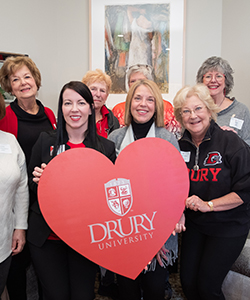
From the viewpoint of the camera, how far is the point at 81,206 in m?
1.32

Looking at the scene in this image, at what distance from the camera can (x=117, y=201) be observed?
1.34m

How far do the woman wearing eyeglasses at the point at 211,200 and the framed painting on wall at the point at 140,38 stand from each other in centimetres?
171

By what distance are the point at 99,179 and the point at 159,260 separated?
65cm

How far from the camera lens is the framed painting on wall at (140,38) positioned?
10.8ft

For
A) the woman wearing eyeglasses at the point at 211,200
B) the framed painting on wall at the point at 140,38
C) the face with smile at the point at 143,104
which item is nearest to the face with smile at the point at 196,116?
the woman wearing eyeglasses at the point at 211,200

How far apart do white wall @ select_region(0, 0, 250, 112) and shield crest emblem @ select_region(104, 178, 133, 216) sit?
220 cm

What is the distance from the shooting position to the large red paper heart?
4.29ft

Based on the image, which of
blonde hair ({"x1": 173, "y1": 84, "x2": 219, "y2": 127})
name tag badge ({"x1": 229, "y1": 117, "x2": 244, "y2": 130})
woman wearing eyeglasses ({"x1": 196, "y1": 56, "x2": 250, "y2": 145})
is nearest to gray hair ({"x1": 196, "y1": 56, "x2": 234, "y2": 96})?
woman wearing eyeglasses ({"x1": 196, "y1": 56, "x2": 250, "y2": 145})

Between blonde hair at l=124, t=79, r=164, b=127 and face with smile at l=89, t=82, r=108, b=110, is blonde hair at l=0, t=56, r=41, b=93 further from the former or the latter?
blonde hair at l=124, t=79, r=164, b=127

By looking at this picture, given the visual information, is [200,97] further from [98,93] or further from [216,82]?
[98,93]

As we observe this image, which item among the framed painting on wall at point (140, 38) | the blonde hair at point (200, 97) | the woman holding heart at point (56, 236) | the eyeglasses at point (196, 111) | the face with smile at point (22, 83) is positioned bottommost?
the woman holding heart at point (56, 236)

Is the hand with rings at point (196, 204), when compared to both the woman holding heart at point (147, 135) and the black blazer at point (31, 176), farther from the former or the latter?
the black blazer at point (31, 176)

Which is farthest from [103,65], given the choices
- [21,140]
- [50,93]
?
[21,140]

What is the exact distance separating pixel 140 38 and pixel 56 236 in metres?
2.74
